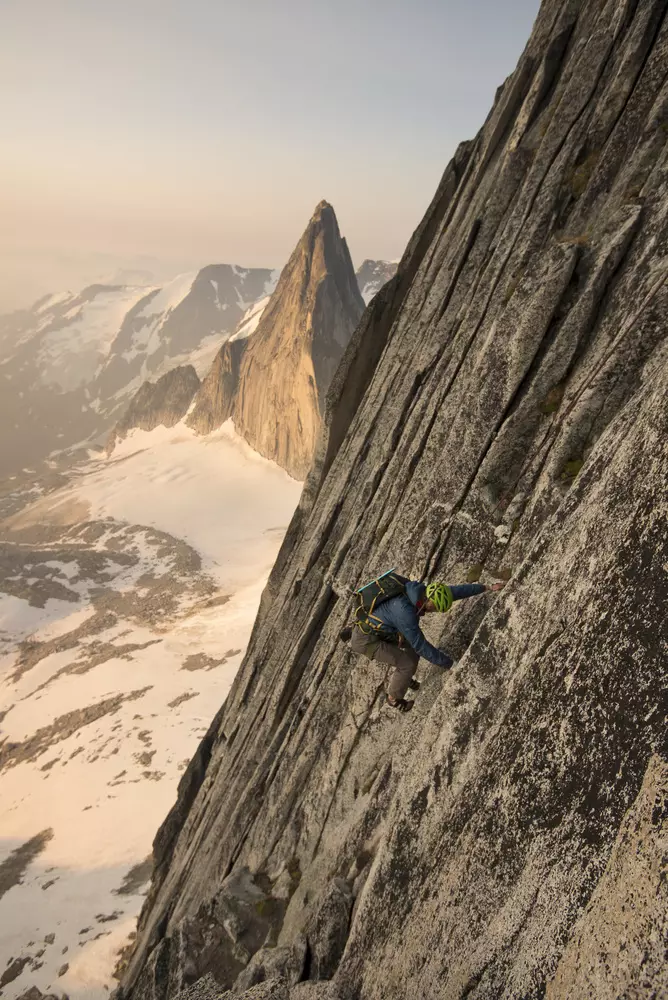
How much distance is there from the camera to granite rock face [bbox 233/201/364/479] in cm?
11206

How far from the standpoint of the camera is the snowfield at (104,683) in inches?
1179

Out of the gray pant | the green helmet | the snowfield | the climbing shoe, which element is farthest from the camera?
the snowfield

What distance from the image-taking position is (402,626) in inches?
379

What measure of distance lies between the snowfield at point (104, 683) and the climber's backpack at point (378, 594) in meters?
27.3

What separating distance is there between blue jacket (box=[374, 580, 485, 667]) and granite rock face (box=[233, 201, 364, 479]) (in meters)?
98.3

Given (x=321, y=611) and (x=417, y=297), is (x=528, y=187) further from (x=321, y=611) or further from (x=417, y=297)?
(x=321, y=611)

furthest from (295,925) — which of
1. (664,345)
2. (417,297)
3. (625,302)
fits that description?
(417,297)

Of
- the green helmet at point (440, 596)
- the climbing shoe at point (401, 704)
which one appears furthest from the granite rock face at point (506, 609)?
the green helmet at point (440, 596)

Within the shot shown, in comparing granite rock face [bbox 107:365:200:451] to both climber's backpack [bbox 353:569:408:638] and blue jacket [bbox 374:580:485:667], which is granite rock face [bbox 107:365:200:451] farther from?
blue jacket [bbox 374:580:485:667]

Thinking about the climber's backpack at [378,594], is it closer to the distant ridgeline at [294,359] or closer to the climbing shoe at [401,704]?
the climbing shoe at [401,704]

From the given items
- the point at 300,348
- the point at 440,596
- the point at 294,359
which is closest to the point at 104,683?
the point at 440,596

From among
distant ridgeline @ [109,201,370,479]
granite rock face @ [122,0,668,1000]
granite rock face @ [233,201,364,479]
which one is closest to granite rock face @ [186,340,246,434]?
distant ridgeline @ [109,201,370,479]

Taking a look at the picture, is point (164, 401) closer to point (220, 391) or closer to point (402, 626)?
point (220, 391)

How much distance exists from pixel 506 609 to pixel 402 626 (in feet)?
7.32
